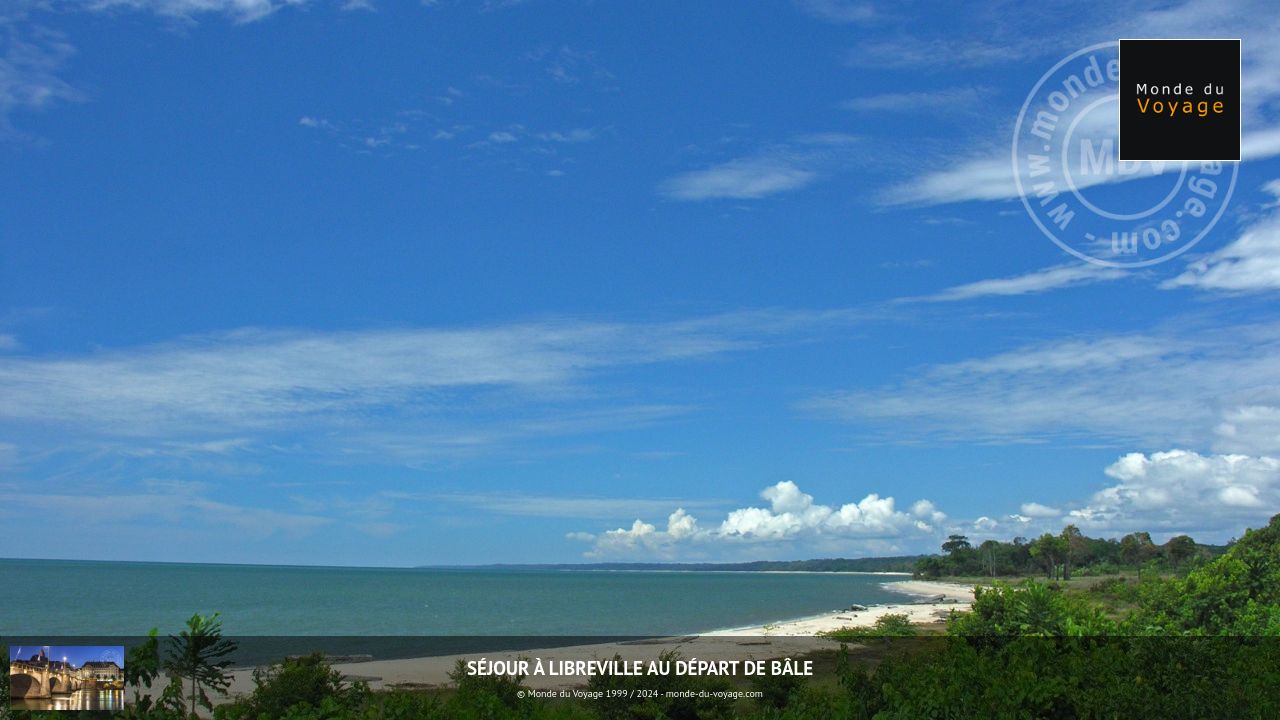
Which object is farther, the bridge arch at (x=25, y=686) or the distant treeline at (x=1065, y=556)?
the distant treeline at (x=1065, y=556)

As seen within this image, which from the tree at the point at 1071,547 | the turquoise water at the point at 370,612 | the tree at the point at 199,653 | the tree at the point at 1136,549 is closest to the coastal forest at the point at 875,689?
the tree at the point at 199,653

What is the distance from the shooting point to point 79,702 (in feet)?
22.2

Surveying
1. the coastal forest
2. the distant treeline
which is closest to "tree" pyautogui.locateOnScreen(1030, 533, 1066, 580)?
the distant treeline

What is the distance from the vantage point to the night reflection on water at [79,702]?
21.5 ft

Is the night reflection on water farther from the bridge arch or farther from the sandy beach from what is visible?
the sandy beach

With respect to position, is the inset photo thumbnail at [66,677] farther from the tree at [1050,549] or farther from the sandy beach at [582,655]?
the tree at [1050,549]

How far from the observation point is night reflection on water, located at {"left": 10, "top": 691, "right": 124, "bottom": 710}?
655cm

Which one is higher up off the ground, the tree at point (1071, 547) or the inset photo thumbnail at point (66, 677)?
the inset photo thumbnail at point (66, 677)

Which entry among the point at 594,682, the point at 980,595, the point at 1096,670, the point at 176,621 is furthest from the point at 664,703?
the point at 176,621

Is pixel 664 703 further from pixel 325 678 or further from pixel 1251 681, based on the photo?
pixel 1251 681

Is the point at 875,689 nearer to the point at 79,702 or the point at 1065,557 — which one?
the point at 79,702

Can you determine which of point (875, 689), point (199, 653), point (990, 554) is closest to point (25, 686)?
point (199, 653)

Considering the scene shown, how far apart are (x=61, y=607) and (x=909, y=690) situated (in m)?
108

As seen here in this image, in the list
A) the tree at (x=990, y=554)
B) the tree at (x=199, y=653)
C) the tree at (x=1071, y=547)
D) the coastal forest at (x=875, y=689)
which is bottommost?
the tree at (x=990, y=554)
